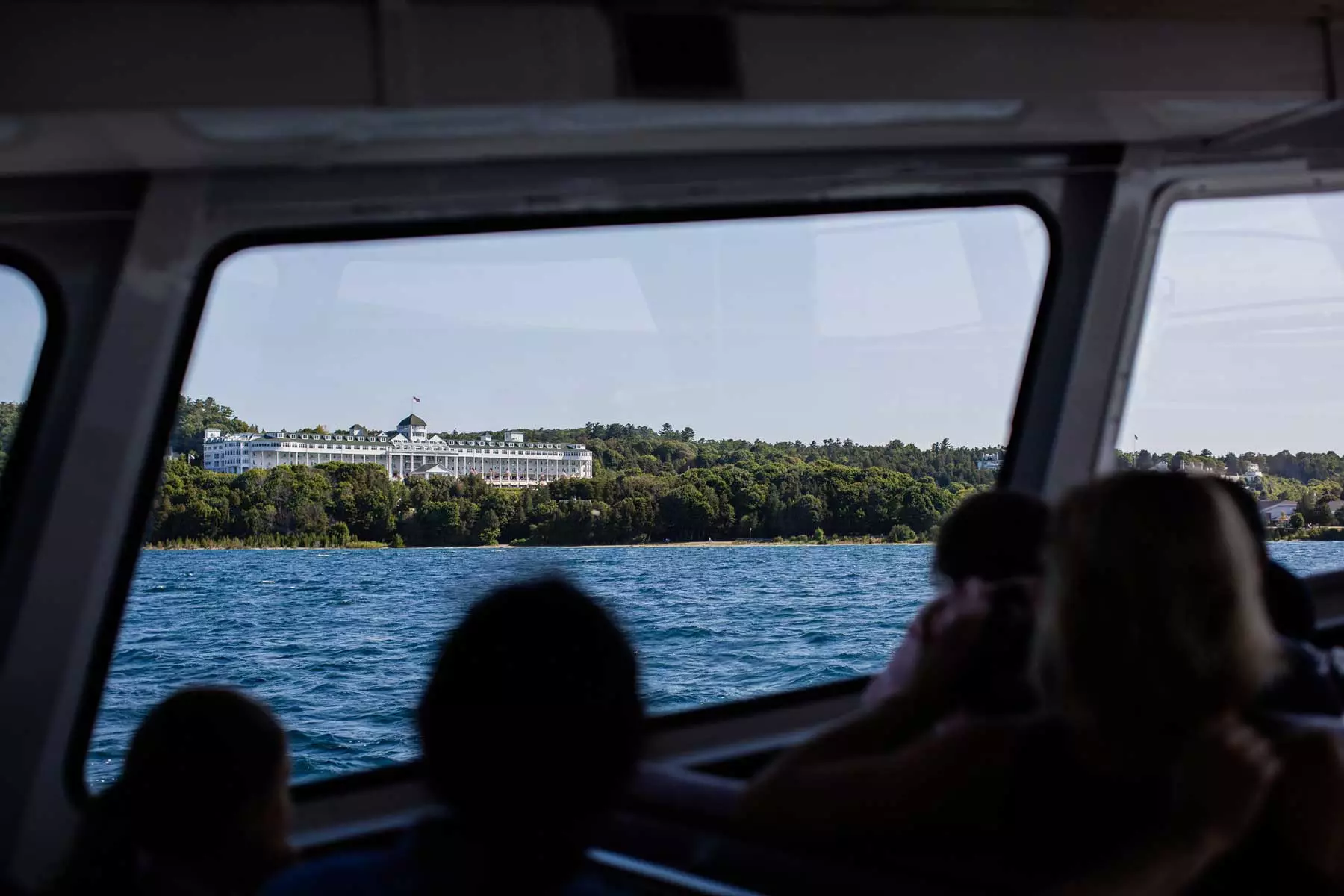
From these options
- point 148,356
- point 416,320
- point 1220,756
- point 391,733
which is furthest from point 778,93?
point 391,733

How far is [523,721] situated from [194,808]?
783 millimetres

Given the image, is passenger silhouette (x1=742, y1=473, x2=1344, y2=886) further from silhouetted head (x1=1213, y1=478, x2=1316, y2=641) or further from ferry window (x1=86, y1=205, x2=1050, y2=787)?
ferry window (x1=86, y1=205, x2=1050, y2=787)

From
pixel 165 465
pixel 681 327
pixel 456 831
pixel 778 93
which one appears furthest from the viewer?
pixel 681 327

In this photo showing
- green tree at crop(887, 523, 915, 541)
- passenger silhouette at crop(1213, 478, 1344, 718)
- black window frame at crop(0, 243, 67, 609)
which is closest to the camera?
passenger silhouette at crop(1213, 478, 1344, 718)

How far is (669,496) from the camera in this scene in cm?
400

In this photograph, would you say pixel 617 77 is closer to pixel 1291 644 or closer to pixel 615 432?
pixel 1291 644

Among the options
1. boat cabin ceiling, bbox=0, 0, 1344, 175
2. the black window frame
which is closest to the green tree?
boat cabin ceiling, bbox=0, 0, 1344, 175

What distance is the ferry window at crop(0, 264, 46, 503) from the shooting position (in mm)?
2127

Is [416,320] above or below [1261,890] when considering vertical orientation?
above

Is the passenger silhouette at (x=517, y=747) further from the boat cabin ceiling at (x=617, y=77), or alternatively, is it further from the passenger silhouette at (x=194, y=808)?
the boat cabin ceiling at (x=617, y=77)

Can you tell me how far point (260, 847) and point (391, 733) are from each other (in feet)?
9.39

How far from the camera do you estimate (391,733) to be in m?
4.16

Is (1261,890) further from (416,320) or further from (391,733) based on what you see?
(391,733)

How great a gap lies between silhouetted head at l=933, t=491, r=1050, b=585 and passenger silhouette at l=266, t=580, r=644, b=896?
89 cm
